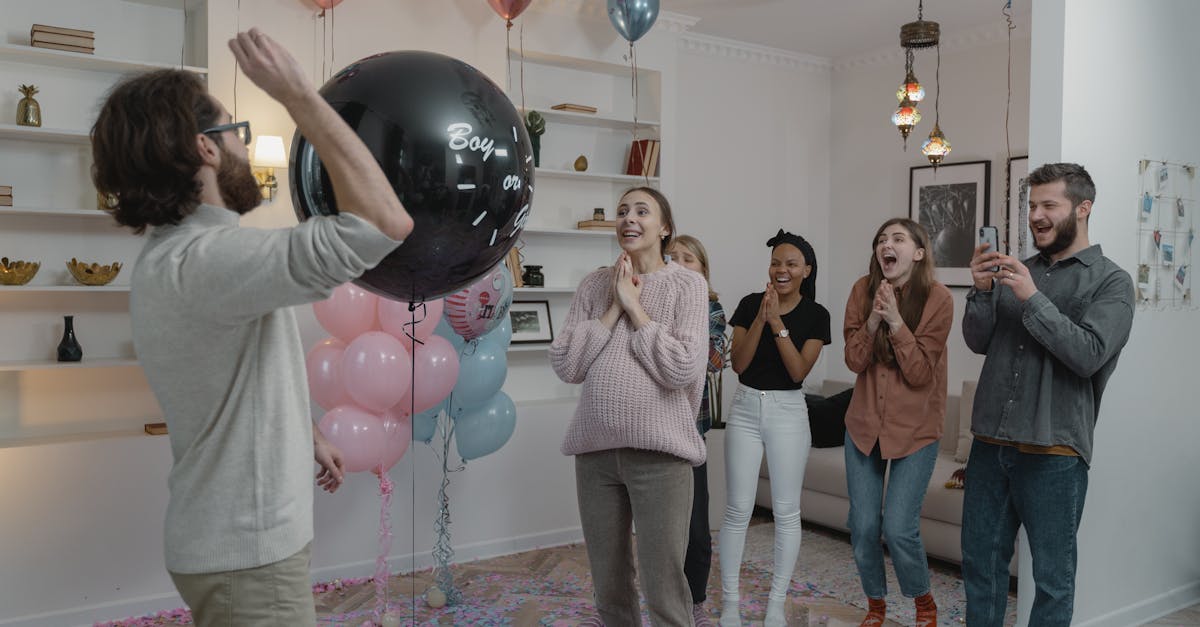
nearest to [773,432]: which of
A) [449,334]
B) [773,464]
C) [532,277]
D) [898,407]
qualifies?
[773,464]

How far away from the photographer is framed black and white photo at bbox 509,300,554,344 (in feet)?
14.7

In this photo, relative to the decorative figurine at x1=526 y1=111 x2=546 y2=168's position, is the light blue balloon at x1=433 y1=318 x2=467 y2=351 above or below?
below

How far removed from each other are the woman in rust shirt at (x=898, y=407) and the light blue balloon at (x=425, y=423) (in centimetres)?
144

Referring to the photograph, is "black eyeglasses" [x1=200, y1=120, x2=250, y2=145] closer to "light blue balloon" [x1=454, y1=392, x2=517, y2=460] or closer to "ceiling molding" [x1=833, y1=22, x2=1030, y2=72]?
"light blue balloon" [x1=454, y1=392, x2=517, y2=460]

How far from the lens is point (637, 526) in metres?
2.20

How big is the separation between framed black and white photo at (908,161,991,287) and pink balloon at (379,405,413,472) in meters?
3.46

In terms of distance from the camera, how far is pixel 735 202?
18.5 ft

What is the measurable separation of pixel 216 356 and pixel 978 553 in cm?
220

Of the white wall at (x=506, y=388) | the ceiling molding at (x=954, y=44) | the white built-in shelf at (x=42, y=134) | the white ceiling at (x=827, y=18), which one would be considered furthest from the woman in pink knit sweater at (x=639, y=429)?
the ceiling molding at (x=954, y=44)

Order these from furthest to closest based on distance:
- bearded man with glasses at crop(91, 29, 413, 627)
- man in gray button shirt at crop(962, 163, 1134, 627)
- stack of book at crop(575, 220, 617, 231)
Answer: stack of book at crop(575, 220, 617, 231) < man in gray button shirt at crop(962, 163, 1134, 627) < bearded man with glasses at crop(91, 29, 413, 627)

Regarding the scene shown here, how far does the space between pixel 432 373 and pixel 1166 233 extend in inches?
101

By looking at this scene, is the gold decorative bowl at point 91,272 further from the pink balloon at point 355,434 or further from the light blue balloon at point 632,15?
the light blue balloon at point 632,15

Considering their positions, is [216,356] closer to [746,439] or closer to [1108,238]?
[746,439]

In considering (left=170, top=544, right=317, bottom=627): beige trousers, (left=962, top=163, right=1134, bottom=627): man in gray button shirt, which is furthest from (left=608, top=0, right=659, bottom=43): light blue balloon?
(left=170, top=544, right=317, bottom=627): beige trousers
